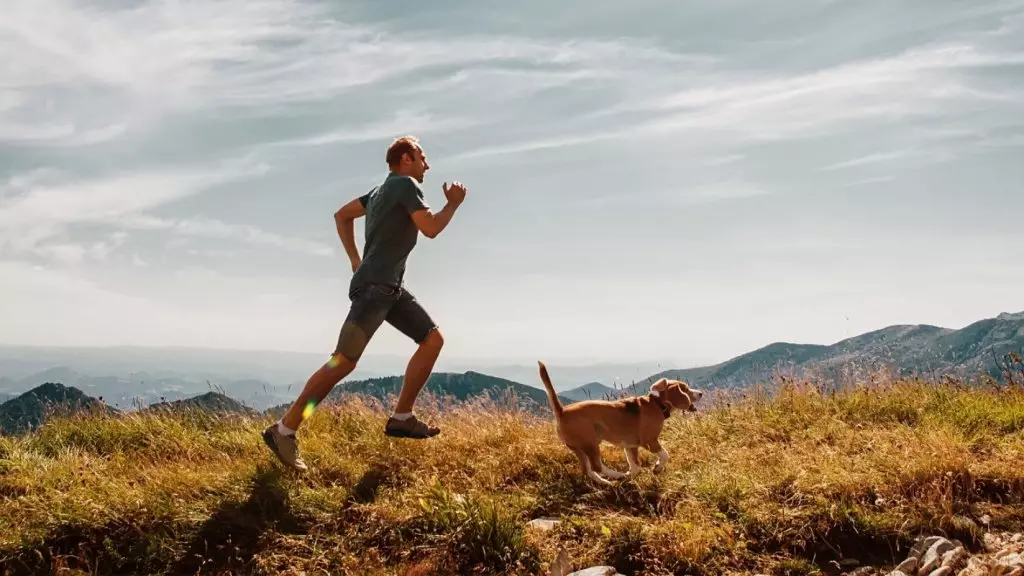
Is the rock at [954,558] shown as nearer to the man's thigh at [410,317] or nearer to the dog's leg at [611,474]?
the dog's leg at [611,474]

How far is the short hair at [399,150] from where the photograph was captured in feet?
19.9

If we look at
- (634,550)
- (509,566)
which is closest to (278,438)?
(509,566)

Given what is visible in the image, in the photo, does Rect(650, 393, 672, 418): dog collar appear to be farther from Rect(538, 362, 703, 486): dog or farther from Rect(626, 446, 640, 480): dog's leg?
Rect(626, 446, 640, 480): dog's leg

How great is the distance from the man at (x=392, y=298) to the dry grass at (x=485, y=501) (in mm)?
373

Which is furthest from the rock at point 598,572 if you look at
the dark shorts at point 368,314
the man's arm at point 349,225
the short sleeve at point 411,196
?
the man's arm at point 349,225

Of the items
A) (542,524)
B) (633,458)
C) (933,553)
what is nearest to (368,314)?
(542,524)

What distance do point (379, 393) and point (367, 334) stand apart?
3.52 meters

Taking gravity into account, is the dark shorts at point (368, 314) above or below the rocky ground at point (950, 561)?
above

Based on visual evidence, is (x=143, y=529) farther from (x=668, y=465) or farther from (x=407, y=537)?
(x=668, y=465)

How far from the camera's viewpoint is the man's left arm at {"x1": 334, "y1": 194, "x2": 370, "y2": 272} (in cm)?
647

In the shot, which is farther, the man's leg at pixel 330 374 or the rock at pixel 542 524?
the man's leg at pixel 330 374

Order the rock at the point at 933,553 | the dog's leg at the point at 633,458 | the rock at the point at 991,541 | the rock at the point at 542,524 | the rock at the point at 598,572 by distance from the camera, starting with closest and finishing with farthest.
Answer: the rock at the point at 598,572
the rock at the point at 933,553
the rock at the point at 991,541
the rock at the point at 542,524
the dog's leg at the point at 633,458

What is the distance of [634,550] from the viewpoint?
4.40 metres

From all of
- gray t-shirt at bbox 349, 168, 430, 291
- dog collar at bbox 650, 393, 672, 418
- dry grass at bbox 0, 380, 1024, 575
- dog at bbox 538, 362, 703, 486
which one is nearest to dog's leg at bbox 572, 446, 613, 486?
dog at bbox 538, 362, 703, 486
